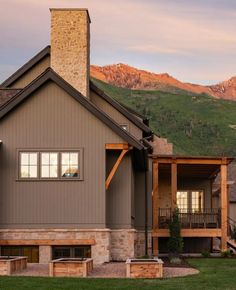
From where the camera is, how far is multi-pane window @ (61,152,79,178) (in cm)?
2525

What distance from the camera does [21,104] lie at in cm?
2556

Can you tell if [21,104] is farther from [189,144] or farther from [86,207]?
[189,144]

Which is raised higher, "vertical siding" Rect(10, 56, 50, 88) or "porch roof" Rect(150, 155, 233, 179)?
"vertical siding" Rect(10, 56, 50, 88)

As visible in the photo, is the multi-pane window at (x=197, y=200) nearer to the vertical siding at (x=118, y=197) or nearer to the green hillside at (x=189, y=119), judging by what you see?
the vertical siding at (x=118, y=197)

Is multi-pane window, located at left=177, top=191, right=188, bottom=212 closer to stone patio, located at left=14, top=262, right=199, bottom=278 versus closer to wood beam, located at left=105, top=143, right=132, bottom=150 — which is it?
wood beam, located at left=105, top=143, right=132, bottom=150

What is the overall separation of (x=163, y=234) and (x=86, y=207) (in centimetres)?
634

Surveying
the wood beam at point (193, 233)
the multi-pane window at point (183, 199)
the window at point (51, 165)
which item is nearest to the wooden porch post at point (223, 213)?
the wood beam at point (193, 233)

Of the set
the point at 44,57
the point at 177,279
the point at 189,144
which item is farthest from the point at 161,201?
the point at 189,144

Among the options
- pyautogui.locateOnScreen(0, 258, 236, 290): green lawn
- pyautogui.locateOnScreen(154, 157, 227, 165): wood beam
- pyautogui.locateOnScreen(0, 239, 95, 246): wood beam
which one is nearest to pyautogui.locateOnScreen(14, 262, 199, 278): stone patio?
pyautogui.locateOnScreen(0, 258, 236, 290): green lawn

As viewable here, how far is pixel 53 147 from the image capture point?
25.4 metres

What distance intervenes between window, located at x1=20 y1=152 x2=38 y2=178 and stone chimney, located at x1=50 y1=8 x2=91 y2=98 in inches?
152

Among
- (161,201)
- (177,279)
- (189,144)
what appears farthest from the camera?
(189,144)

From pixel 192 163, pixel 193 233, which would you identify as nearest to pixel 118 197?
pixel 192 163

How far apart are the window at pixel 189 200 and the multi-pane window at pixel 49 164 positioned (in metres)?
12.7
